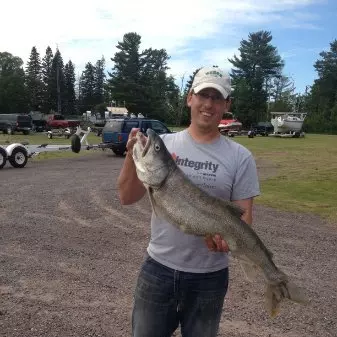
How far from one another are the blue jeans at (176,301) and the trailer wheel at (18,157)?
16.8 metres

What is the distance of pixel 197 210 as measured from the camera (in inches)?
101

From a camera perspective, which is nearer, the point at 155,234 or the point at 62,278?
the point at 155,234

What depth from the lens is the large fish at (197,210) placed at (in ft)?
8.44

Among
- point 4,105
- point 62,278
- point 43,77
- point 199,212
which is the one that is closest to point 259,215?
point 62,278

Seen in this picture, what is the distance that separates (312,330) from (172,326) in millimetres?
2532

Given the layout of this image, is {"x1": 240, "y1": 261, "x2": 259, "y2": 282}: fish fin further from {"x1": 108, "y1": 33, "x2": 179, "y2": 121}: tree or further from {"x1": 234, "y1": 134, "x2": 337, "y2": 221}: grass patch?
{"x1": 108, "y1": 33, "x2": 179, "y2": 121}: tree

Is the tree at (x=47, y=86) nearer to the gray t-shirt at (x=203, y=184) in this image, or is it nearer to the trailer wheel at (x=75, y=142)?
the trailer wheel at (x=75, y=142)

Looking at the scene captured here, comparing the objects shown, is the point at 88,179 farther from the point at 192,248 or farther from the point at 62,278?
the point at 192,248

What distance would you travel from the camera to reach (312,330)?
4754 millimetres

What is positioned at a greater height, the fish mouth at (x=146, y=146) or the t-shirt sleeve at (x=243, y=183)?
the fish mouth at (x=146, y=146)

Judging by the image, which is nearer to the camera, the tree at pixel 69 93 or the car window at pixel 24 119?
the car window at pixel 24 119

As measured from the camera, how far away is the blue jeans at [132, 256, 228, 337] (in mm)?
2729

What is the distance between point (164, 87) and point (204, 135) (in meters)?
102

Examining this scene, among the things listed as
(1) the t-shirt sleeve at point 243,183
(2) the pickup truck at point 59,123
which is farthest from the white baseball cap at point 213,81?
(2) the pickup truck at point 59,123
